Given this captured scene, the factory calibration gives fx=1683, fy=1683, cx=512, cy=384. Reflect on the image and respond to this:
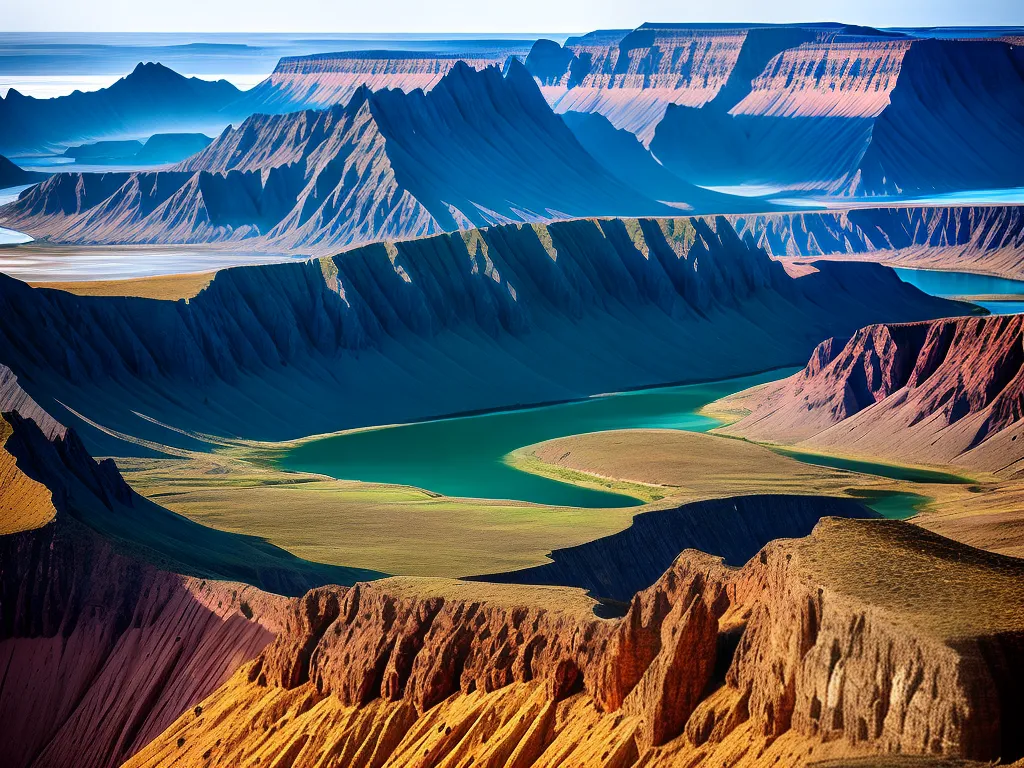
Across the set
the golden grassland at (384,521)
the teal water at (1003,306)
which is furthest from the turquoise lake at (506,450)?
the teal water at (1003,306)

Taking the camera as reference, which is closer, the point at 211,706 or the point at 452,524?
the point at 211,706

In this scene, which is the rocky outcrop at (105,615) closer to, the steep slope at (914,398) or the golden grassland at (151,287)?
the steep slope at (914,398)

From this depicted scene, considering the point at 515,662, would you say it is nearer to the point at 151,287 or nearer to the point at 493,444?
the point at 493,444

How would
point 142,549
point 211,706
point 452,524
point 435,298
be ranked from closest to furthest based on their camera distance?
point 211,706, point 142,549, point 452,524, point 435,298

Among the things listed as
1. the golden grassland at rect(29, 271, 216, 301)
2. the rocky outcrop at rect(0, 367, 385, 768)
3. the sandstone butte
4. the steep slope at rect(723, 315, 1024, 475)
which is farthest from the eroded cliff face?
the golden grassland at rect(29, 271, 216, 301)

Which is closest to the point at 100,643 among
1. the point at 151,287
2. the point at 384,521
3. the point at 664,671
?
the point at 384,521

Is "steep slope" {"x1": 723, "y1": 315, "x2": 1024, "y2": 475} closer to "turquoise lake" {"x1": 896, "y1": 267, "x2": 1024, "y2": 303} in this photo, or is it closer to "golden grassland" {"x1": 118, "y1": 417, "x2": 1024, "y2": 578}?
"golden grassland" {"x1": 118, "y1": 417, "x2": 1024, "y2": 578}

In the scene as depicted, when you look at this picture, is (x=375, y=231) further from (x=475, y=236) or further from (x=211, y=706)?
(x=211, y=706)

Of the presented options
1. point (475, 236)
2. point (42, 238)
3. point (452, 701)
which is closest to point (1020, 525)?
point (452, 701)
